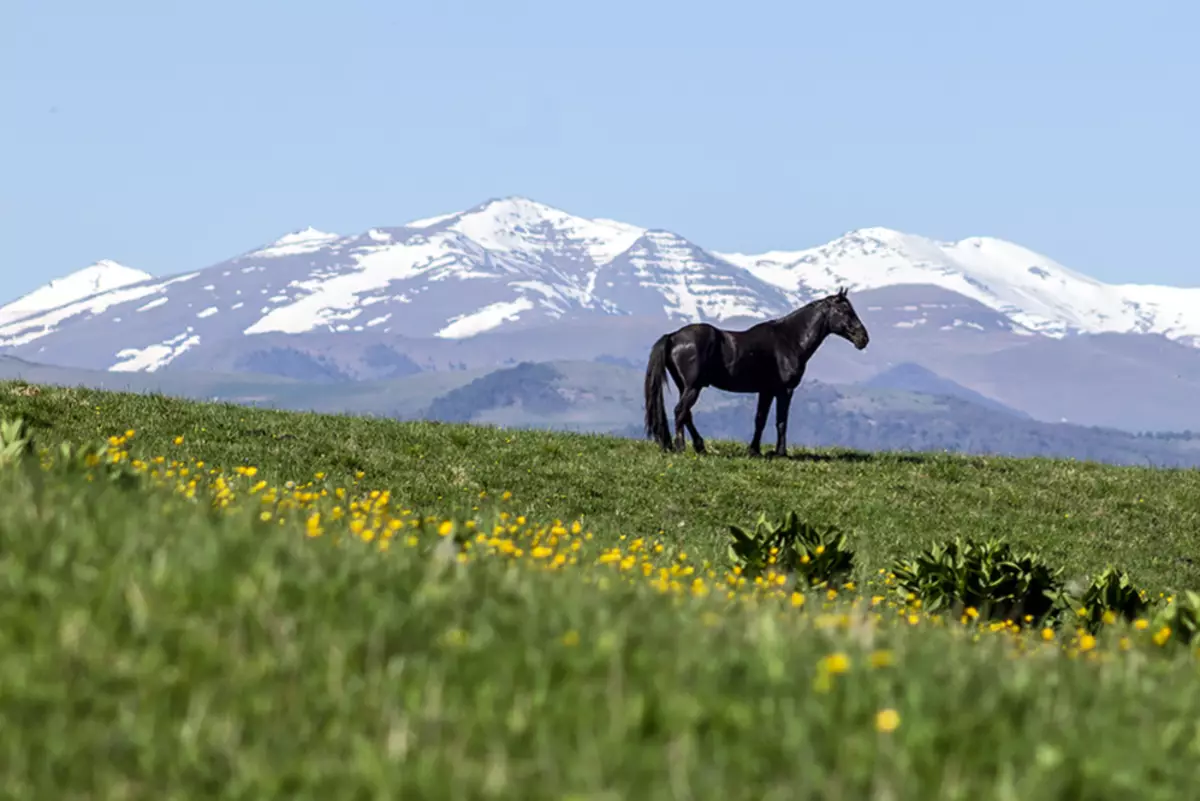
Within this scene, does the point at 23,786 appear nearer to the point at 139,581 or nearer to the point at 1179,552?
the point at 139,581

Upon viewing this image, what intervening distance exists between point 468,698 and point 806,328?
1097 inches

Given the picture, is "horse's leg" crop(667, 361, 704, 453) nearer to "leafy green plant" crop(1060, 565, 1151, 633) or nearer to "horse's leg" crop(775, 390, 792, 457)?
"horse's leg" crop(775, 390, 792, 457)

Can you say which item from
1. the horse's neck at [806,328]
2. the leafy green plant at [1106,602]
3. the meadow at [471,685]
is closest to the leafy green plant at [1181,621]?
the meadow at [471,685]

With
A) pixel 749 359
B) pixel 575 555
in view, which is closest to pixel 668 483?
pixel 749 359

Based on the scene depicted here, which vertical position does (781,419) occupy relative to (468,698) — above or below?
above

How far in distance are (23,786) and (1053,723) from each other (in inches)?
169

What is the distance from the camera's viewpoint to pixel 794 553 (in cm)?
1625

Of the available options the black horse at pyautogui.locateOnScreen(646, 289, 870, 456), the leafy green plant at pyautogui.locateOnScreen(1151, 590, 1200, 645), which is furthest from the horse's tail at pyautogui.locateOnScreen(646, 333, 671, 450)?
the leafy green plant at pyautogui.locateOnScreen(1151, 590, 1200, 645)

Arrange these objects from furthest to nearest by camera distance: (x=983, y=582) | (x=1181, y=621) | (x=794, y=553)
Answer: (x=983, y=582)
(x=794, y=553)
(x=1181, y=621)

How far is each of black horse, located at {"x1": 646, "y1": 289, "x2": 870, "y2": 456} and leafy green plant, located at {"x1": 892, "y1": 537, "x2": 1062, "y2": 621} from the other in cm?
1443

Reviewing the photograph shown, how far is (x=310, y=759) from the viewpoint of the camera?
17.2 ft

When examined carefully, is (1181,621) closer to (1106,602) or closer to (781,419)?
(1106,602)

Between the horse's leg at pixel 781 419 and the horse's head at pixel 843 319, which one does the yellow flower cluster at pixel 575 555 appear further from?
the horse's head at pixel 843 319

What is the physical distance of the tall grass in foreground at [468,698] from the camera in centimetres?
523
